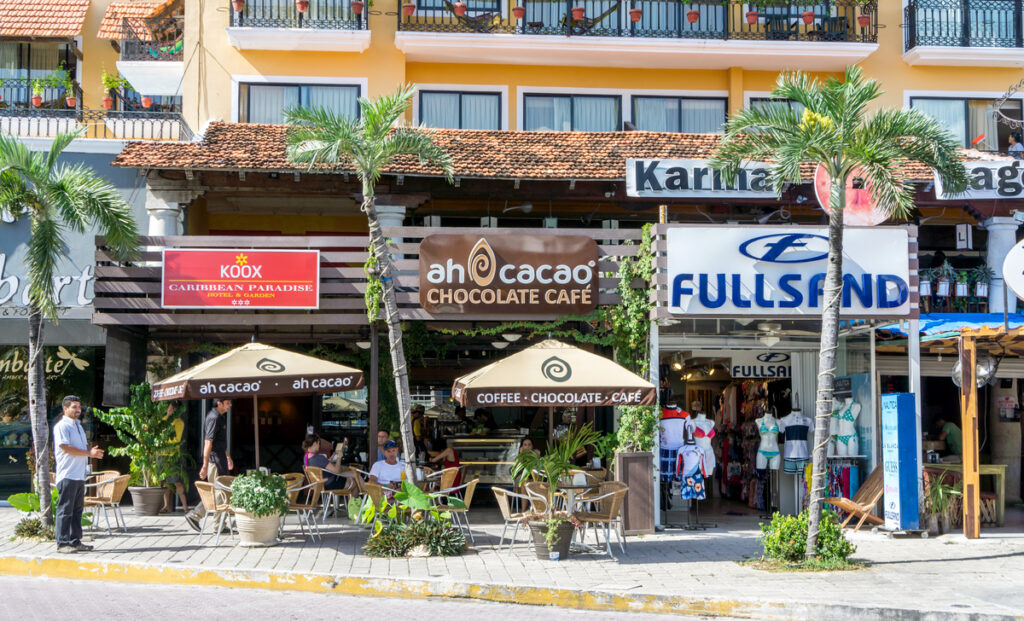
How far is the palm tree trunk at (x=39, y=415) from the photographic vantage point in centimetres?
1391

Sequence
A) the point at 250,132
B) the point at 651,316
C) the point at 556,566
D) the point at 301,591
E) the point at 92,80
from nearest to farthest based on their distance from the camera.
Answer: the point at 301,591
the point at 556,566
the point at 651,316
the point at 250,132
the point at 92,80

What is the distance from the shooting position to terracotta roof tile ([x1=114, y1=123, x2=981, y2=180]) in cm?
1802

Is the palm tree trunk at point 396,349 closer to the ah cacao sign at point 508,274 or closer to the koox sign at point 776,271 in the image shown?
the ah cacao sign at point 508,274

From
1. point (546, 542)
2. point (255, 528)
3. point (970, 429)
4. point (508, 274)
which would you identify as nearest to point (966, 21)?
point (970, 429)

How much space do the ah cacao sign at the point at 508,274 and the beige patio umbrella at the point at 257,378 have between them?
2535mm

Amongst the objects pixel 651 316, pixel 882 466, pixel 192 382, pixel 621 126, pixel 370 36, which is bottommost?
pixel 882 466

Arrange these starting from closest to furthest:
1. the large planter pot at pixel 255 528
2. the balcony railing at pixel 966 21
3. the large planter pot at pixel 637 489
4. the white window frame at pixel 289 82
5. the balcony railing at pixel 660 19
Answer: the large planter pot at pixel 255 528 < the large planter pot at pixel 637 489 < the white window frame at pixel 289 82 < the balcony railing at pixel 660 19 < the balcony railing at pixel 966 21

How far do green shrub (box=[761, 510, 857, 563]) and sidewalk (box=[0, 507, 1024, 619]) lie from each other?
0.41 metres

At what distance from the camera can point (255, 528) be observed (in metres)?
13.5

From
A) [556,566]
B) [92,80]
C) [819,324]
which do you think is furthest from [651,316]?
[92,80]

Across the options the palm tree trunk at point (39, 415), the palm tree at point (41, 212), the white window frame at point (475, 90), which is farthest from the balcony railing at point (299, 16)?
the palm tree trunk at point (39, 415)

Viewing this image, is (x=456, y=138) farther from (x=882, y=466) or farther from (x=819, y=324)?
(x=882, y=466)

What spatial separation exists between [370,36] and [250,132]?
368 centimetres

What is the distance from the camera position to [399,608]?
10391mm
